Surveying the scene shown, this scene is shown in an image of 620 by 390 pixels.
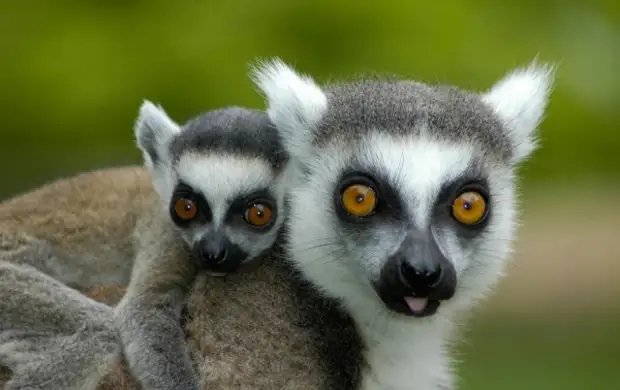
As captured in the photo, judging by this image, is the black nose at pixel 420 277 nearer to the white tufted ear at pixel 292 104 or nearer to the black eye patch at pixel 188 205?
the white tufted ear at pixel 292 104

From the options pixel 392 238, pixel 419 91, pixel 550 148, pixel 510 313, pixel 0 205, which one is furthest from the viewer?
pixel 510 313

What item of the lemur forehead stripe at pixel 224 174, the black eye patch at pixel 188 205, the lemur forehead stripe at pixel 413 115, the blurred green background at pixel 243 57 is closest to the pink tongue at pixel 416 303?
the lemur forehead stripe at pixel 413 115

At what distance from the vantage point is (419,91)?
3.51 meters

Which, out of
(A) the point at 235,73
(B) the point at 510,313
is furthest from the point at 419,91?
(B) the point at 510,313

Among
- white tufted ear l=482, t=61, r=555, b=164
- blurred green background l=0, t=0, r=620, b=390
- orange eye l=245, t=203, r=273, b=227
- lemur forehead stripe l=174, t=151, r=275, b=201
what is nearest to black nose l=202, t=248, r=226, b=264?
orange eye l=245, t=203, r=273, b=227

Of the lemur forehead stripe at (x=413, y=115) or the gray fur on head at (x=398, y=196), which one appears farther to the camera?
the lemur forehead stripe at (x=413, y=115)

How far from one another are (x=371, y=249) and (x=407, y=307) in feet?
0.72

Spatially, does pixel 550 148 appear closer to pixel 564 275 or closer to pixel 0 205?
pixel 564 275

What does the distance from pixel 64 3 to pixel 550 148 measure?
13.7 feet

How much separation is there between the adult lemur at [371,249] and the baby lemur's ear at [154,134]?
0.85 metres

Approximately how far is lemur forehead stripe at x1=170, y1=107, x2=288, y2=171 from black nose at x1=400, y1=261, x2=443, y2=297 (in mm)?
902

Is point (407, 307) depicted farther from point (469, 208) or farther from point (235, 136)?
point (235, 136)

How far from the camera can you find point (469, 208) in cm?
324

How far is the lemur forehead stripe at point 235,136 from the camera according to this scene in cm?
381
